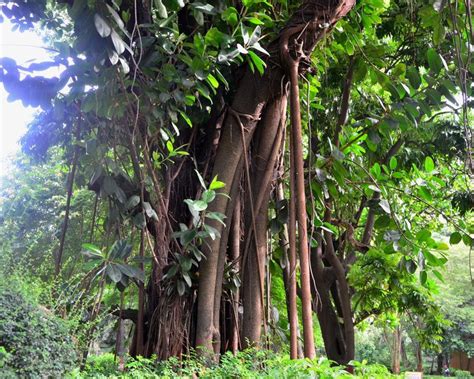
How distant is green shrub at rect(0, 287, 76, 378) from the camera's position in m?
1.82

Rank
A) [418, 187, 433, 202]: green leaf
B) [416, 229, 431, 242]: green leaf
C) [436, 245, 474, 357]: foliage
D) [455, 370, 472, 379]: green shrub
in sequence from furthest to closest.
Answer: [455, 370, 472, 379]: green shrub < [436, 245, 474, 357]: foliage < [418, 187, 433, 202]: green leaf < [416, 229, 431, 242]: green leaf

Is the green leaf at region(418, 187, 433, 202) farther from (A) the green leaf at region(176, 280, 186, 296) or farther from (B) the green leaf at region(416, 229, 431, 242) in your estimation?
(A) the green leaf at region(176, 280, 186, 296)

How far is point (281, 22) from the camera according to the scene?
104 inches

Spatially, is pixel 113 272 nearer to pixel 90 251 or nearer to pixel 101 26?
pixel 90 251

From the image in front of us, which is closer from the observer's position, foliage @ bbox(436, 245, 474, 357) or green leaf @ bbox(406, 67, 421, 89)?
green leaf @ bbox(406, 67, 421, 89)

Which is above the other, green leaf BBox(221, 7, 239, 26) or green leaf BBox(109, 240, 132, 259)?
green leaf BBox(221, 7, 239, 26)

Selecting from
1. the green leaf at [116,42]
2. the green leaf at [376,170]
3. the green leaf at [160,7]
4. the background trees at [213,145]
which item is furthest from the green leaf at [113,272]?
the green leaf at [376,170]

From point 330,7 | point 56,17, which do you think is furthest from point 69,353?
point 56,17

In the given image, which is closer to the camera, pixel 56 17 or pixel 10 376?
pixel 10 376

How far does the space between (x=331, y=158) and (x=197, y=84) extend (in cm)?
78

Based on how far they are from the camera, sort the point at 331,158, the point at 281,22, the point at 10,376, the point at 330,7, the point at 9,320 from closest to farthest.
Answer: the point at 10,376 → the point at 9,320 → the point at 330,7 → the point at 331,158 → the point at 281,22

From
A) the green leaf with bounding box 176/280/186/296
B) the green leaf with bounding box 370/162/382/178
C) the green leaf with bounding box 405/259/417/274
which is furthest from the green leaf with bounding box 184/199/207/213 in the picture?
the green leaf with bounding box 405/259/417/274

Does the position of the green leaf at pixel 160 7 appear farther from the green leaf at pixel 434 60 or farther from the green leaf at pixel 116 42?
the green leaf at pixel 434 60

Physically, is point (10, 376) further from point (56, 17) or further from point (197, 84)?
point (56, 17)
